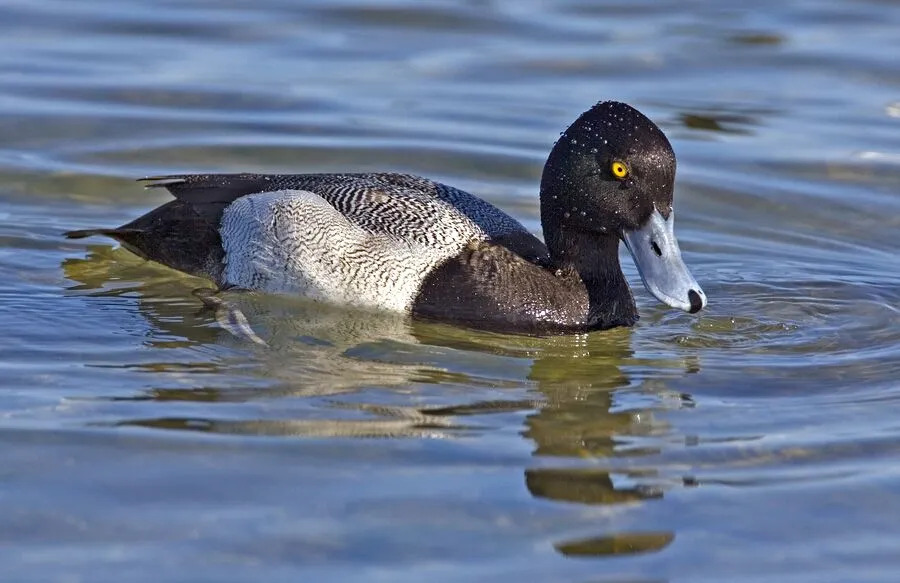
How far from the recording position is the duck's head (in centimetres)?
724

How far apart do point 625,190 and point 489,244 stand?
734 mm

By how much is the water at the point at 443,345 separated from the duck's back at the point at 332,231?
0.17 meters

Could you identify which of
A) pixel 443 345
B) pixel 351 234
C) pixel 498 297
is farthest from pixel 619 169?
pixel 351 234

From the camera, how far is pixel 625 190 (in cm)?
735

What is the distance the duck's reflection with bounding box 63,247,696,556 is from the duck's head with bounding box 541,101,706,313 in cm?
38

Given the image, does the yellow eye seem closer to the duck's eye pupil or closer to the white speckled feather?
the duck's eye pupil

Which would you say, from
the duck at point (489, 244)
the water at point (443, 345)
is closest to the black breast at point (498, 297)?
the duck at point (489, 244)

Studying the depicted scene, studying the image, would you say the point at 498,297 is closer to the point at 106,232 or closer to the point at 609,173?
the point at 609,173

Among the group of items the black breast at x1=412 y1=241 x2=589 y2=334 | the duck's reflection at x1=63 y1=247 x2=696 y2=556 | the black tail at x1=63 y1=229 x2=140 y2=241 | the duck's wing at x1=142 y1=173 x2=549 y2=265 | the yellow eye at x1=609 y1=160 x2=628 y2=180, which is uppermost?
the yellow eye at x1=609 y1=160 x2=628 y2=180

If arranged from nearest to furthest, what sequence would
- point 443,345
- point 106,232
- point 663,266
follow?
point 443,345 < point 663,266 < point 106,232

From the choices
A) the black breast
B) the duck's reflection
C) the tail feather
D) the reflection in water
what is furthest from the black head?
the reflection in water

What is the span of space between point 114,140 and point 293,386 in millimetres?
4697

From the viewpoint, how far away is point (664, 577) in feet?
15.5

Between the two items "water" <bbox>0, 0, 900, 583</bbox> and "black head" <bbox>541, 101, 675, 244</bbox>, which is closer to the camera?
"water" <bbox>0, 0, 900, 583</bbox>
